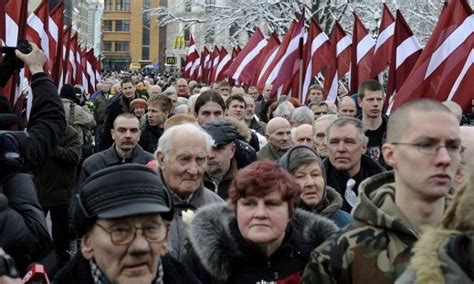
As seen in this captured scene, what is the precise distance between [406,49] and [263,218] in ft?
27.0

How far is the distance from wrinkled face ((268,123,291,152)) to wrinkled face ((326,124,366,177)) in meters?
1.76

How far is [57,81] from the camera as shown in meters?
12.1

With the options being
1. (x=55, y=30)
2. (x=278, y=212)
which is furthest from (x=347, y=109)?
(x=278, y=212)

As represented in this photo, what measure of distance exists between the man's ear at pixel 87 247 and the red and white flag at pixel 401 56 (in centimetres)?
874

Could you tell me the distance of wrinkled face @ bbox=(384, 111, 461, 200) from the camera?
11.7 feet

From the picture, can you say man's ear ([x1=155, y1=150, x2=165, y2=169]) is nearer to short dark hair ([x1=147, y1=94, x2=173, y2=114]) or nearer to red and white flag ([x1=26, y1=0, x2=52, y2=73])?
short dark hair ([x1=147, y1=94, x2=173, y2=114])

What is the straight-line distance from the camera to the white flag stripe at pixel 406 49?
1189 cm

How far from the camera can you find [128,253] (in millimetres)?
3045

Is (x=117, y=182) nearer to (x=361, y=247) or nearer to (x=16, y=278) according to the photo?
(x=16, y=278)

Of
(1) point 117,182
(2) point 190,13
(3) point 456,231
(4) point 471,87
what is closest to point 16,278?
(1) point 117,182

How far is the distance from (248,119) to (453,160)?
338 inches

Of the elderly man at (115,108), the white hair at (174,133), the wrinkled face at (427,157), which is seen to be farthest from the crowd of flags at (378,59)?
the wrinkled face at (427,157)

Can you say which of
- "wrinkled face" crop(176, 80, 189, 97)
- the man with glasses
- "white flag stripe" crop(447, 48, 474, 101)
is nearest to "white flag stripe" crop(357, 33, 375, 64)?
"white flag stripe" crop(447, 48, 474, 101)

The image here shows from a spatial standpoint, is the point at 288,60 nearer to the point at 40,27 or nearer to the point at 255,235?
the point at 40,27
